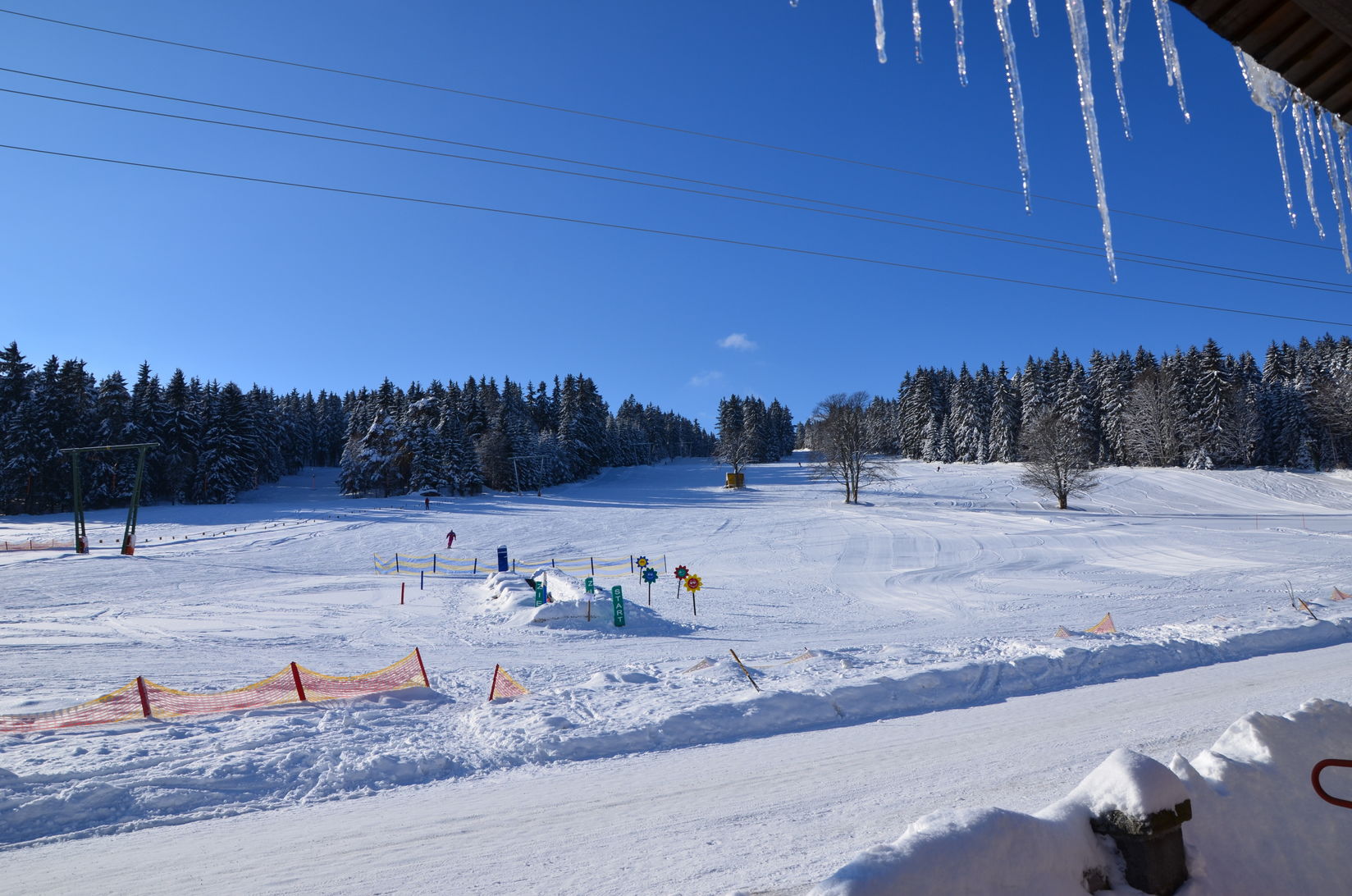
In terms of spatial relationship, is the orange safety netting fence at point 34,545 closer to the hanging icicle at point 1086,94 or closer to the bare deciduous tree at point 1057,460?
the hanging icicle at point 1086,94

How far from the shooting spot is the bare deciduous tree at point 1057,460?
4966 cm

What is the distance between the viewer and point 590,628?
19.0 meters

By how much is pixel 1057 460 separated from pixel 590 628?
44.3 m

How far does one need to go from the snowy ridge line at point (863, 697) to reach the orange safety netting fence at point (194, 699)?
2843 mm

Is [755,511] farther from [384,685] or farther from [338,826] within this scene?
[338,826]

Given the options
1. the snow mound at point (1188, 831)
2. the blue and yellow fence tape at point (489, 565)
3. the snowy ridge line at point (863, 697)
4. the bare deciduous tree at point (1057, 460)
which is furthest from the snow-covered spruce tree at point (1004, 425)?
the snow mound at point (1188, 831)

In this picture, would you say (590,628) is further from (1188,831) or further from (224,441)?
(224,441)

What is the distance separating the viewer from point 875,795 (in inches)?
256

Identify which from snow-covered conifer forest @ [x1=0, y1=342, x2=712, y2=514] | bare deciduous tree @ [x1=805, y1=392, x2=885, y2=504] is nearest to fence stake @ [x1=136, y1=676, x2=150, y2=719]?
bare deciduous tree @ [x1=805, y1=392, x2=885, y2=504]

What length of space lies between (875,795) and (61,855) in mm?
7419

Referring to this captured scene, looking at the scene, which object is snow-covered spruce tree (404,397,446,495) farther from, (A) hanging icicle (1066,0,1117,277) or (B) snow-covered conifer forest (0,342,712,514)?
(A) hanging icicle (1066,0,1117,277)

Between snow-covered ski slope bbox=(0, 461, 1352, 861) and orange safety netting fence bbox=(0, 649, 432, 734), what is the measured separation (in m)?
0.58

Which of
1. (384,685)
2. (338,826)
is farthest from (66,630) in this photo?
(338,826)

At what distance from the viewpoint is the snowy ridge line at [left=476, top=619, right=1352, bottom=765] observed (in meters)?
8.30
